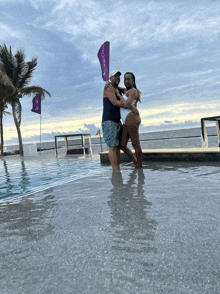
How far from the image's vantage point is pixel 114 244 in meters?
1.61

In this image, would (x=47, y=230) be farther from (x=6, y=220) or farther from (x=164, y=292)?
(x=164, y=292)

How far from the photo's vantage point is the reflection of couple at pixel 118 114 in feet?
14.4

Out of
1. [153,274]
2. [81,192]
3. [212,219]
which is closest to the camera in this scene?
[153,274]

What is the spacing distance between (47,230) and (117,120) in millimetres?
2986

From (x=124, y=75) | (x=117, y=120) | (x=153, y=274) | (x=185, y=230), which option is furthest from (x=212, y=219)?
(x=124, y=75)

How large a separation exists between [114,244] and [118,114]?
3254 millimetres

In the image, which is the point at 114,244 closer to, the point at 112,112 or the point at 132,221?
the point at 132,221

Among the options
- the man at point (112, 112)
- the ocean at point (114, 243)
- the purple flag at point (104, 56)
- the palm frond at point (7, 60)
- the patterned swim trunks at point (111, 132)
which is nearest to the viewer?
the ocean at point (114, 243)

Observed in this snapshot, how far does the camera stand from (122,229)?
1864 millimetres

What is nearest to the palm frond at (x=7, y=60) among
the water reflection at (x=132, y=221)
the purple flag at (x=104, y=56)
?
the purple flag at (x=104, y=56)

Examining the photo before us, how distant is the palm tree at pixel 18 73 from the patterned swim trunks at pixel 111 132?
48.1 feet

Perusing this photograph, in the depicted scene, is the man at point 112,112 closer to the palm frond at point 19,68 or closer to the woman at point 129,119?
the woman at point 129,119

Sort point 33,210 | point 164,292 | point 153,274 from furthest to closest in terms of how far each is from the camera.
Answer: point 33,210 < point 153,274 < point 164,292

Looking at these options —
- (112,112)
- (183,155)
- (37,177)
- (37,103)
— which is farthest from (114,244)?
(37,103)
